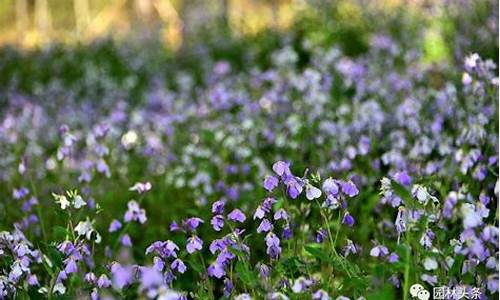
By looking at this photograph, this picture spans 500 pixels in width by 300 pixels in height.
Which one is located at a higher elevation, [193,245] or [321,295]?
[193,245]

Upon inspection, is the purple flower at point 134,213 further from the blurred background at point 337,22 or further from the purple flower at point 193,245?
the blurred background at point 337,22

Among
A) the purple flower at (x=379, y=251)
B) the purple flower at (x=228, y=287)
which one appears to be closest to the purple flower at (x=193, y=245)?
the purple flower at (x=228, y=287)

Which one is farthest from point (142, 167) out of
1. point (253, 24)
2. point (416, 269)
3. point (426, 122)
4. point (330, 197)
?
point (253, 24)


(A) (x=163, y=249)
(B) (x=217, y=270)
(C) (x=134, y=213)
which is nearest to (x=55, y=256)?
(A) (x=163, y=249)

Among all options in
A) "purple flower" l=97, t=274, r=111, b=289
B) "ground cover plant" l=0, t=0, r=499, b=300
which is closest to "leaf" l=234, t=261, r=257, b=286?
"ground cover plant" l=0, t=0, r=499, b=300

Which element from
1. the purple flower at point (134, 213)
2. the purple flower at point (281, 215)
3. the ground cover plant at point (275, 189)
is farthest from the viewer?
the purple flower at point (134, 213)

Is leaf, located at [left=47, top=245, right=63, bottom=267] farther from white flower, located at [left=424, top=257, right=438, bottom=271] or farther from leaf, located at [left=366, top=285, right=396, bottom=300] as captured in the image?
white flower, located at [left=424, top=257, right=438, bottom=271]

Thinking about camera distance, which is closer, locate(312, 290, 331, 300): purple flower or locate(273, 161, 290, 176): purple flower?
locate(312, 290, 331, 300): purple flower

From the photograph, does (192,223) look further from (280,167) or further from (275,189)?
(275,189)

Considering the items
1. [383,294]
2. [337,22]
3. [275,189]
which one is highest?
[337,22]
